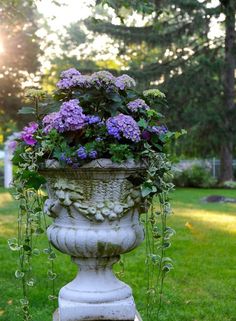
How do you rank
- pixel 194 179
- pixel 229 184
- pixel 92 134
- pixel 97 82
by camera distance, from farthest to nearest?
1. pixel 194 179
2. pixel 229 184
3. pixel 97 82
4. pixel 92 134

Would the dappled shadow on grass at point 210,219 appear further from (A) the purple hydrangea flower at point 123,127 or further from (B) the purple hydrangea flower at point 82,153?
(B) the purple hydrangea flower at point 82,153

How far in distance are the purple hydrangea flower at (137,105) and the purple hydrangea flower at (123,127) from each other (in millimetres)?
152

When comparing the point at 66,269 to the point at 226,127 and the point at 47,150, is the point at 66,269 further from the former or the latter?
the point at 226,127

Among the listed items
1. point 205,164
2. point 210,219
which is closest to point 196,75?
point 205,164

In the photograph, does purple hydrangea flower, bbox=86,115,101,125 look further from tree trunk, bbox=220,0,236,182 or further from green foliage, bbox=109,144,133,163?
tree trunk, bbox=220,0,236,182

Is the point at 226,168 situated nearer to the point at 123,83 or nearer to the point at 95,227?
the point at 123,83

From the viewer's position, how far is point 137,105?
2.88 m

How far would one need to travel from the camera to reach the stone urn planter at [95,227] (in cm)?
272

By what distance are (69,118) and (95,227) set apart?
2.00 ft

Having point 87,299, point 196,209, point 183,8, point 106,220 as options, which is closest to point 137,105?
point 106,220

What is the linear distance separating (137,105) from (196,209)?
9074mm

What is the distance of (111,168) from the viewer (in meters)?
2.67

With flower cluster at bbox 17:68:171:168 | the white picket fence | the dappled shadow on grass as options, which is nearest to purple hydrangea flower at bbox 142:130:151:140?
flower cluster at bbox 17:68:171:168

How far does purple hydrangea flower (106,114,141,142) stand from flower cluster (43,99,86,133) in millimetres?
151
